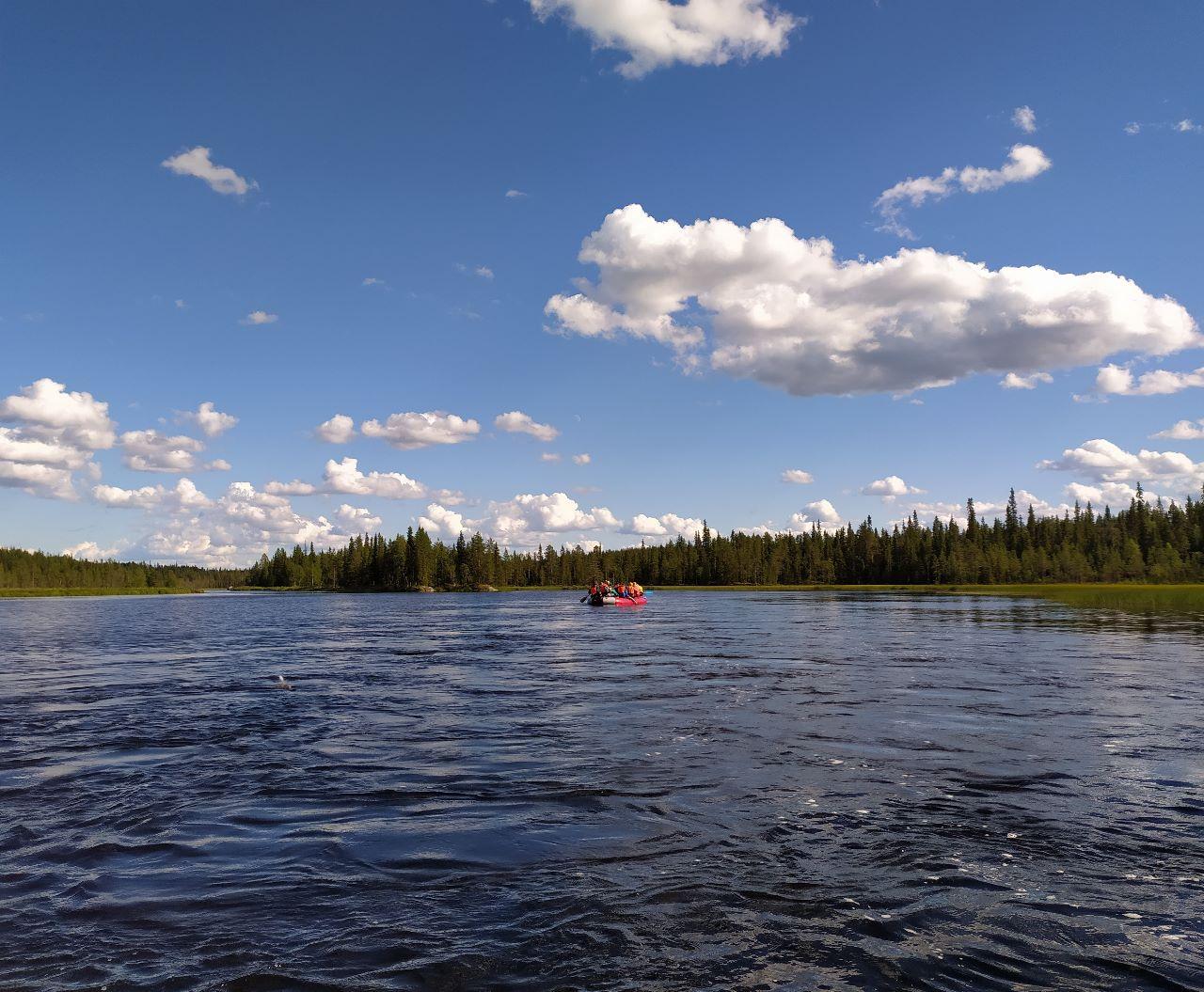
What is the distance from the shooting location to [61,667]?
123 ft

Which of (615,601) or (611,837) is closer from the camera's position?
(611,837)

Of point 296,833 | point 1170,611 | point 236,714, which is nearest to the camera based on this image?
point 296,833

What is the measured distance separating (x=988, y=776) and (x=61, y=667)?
129ft

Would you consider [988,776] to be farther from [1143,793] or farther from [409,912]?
[409,912]

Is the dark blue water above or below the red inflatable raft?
above

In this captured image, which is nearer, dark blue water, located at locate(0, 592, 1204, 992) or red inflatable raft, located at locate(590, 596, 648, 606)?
dark blue water, located at locate(0, 592, 1204, 992)

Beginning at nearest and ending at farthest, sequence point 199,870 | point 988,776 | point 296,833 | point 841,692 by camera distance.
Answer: point 199,870 < point 296,833 < point 988,776 < point 841,692

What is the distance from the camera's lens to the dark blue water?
7832 mm

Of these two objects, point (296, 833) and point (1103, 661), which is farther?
point (1103, 661)

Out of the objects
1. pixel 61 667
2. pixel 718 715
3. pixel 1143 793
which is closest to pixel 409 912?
pixel 1143 793

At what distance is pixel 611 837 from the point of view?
1162cm

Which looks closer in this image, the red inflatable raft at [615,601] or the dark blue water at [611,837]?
the dark blue water at [611,837]

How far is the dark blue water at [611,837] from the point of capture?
7832 millimetres

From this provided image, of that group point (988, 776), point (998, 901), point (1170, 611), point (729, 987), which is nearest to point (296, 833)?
point (729, 987)
